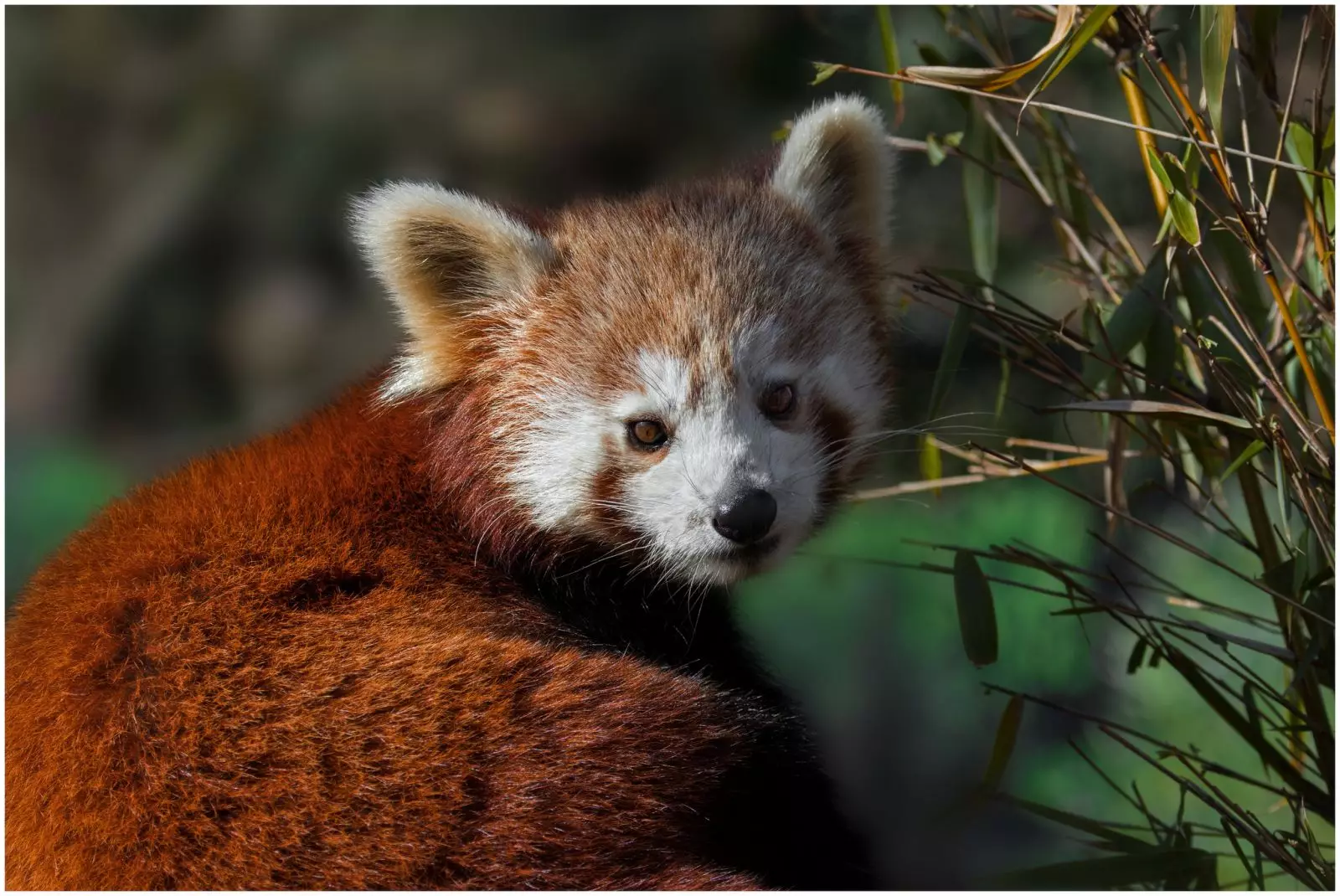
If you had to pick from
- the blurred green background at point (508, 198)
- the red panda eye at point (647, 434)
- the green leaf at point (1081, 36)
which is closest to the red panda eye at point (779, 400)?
the red panda eye at point (647, 434)

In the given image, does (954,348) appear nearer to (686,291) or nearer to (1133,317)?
(1133,317)

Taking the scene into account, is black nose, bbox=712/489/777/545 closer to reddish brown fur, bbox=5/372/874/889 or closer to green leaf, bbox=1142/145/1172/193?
reddish brown fur, bbox=5/372/874/889

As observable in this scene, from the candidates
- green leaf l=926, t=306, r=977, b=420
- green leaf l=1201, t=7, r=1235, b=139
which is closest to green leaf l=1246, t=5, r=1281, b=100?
green leaf l=1201, t=7, r=1235, b=139

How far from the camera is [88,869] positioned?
1.58 m

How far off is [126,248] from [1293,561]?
5.42 metres

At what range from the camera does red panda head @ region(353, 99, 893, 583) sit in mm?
2012

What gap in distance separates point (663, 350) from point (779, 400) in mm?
226

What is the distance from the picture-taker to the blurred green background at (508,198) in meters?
4.28

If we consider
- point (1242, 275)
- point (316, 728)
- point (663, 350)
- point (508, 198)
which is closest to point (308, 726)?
point (316, 728)

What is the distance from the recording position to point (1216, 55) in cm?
183

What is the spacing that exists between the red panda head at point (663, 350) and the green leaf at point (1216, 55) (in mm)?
621

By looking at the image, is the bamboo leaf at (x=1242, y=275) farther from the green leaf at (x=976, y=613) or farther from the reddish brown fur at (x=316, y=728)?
the reddish brown fur at (x=316, y=728)

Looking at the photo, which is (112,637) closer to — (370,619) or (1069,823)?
(370,619)

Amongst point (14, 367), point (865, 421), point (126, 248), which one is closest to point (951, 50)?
point (865, 421)
